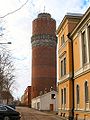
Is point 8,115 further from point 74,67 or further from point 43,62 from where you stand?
point 43,62

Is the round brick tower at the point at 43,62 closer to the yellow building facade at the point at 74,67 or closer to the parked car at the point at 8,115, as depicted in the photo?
the yellow building facade at the point at 74,67

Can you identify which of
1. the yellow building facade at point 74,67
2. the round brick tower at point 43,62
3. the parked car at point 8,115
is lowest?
the parked car at point 8,115

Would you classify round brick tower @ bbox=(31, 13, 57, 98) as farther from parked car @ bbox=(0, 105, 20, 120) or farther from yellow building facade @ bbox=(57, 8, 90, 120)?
parked car @ bbox=(0, 105, 20, 120)

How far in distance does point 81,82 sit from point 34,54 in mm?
68247

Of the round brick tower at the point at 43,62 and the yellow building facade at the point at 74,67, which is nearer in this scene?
the yellow building facade at the point at 74,67

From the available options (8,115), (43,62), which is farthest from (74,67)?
(43,62)

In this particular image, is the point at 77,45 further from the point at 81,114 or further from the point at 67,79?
the point at 81,114

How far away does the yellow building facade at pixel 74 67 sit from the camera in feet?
115

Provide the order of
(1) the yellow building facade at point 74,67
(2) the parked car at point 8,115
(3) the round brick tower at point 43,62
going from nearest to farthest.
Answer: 1. (2) the parked car at point 8,115
2. (1) the yellow building facade at point 74,67
3. (3) the round brick tower at point 43,62

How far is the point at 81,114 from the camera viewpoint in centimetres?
3675

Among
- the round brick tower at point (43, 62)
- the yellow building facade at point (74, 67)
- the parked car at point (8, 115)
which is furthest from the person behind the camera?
the round brick tower at point (43, 62)

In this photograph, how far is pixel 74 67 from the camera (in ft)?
136

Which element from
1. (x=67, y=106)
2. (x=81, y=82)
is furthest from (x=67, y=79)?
(x=81, y=82)

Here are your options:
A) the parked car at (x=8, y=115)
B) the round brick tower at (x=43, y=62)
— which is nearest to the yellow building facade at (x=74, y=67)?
the parked car at (x=8, y=115)
